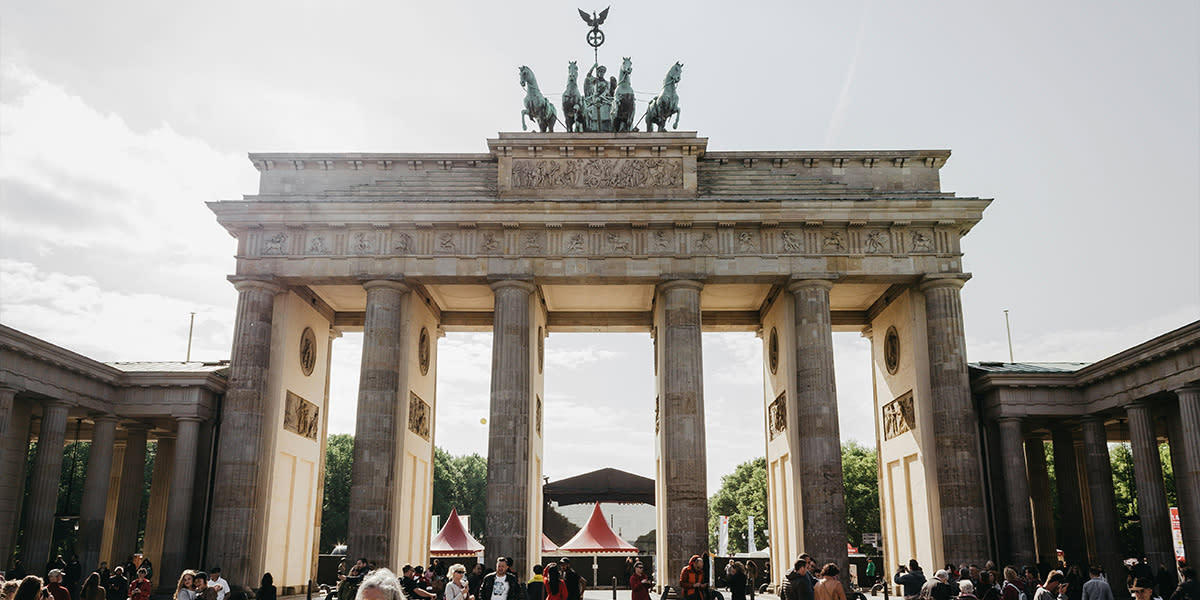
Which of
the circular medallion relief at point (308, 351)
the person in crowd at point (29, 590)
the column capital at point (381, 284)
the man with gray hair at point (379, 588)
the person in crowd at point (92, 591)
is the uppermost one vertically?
the column capital at point (381, 284)

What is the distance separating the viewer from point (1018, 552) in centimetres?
2922

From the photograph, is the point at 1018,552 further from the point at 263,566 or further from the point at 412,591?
the point at 263,566

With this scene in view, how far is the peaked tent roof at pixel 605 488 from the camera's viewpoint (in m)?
51.7

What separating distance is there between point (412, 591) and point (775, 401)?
22815 mm

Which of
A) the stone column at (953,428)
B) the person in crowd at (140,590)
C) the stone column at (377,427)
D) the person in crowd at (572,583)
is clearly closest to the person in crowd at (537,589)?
the person in crowd at (572,583)

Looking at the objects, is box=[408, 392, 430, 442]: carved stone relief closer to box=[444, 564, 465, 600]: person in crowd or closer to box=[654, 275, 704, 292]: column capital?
box=[654, 275, 704, 292]: column capital

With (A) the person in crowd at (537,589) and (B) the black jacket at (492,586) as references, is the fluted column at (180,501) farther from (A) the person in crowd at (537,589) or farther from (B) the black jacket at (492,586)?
(B) the black jacket at (492,586)

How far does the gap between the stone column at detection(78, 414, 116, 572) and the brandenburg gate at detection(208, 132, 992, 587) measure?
3860mm

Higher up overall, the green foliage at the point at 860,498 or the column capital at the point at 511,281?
the column capital at the point at 511,281

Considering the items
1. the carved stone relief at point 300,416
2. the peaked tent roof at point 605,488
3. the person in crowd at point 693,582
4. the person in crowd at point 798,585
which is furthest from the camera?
the peaked tent roof at point 605,488

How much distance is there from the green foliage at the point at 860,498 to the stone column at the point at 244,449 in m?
52.8

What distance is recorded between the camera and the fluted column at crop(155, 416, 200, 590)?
28.9 m

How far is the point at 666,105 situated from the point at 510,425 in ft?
45.7

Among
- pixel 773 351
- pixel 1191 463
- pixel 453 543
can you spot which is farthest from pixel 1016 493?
pixel 453 543
